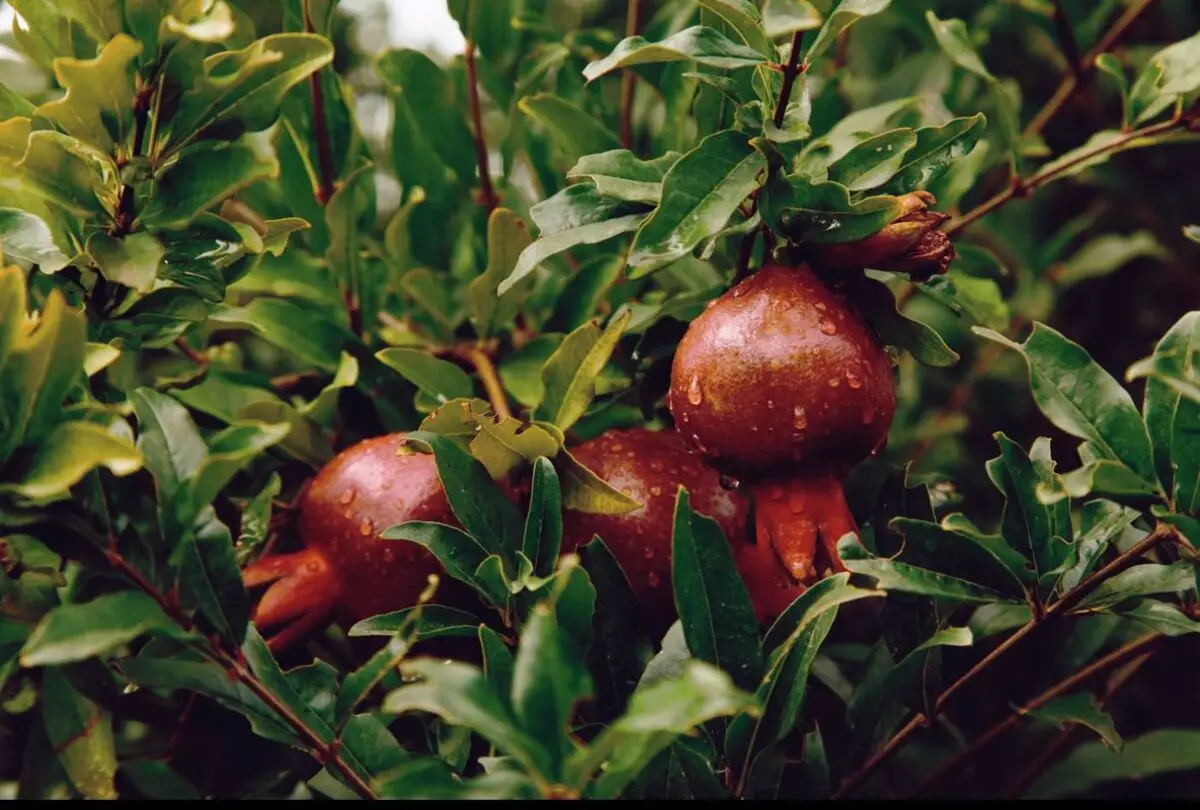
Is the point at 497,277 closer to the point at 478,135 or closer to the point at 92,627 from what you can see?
the point at 478,135

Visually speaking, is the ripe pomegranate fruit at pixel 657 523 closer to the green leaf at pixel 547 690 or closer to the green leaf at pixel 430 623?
the green leaf at pixel 430 623

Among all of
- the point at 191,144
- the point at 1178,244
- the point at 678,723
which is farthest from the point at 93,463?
the point at 1178,244

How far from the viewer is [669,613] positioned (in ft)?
3.01

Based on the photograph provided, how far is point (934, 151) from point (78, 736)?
34.6 inches

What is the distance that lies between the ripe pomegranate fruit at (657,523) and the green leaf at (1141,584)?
236 mm

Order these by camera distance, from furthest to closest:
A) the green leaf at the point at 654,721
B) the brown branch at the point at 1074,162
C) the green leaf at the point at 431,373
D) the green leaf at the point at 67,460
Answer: the brown branch at the point at 1074,162 → the green leaf at the point at 431,373 → the green leaf at the point at 67,460 → the green leaf at the point at 654,721

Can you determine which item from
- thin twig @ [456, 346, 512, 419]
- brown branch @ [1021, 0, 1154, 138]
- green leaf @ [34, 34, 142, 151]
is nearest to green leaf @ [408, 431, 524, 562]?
thin twig @ [456, 346, 512, 419]

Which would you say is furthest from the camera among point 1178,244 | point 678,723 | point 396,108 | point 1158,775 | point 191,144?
point 1178,244

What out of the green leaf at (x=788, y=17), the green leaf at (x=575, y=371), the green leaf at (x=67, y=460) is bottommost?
the green leaf at (x=575, y=371)

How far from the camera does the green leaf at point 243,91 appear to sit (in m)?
0.81

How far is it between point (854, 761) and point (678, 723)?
49 cm

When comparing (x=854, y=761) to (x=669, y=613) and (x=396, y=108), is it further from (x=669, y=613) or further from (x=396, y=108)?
(x=396, y=108)

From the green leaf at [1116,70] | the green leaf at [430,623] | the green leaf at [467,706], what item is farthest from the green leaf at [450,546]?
the green leaf at [1116,70]

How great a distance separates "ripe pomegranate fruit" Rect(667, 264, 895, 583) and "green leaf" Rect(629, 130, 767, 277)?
0.23 ft
